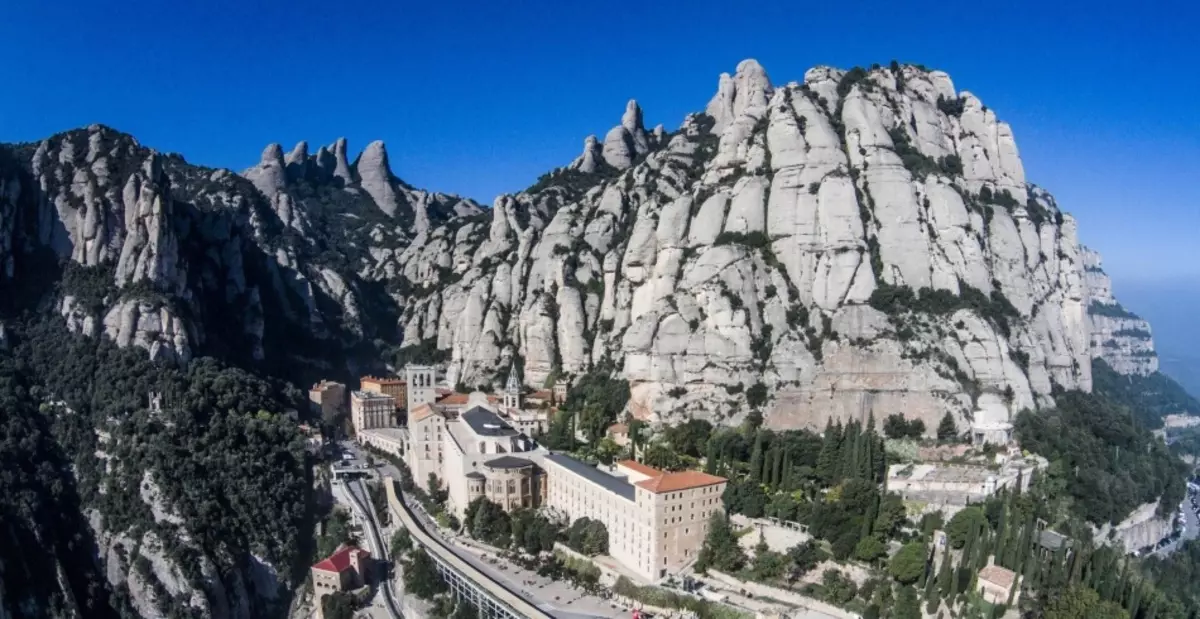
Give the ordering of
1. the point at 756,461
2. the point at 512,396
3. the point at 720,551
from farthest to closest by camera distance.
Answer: the point at 512,396 → the point at 756,461 → the point at 720,551

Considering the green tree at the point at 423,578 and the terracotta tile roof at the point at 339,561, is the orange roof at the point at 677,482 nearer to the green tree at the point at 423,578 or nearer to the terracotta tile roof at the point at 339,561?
the green tree at the point at 423,578

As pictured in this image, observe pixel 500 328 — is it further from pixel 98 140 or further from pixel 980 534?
pixel 980 534

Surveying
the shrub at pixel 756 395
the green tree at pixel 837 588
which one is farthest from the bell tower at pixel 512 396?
the green tree at pixel 837 588

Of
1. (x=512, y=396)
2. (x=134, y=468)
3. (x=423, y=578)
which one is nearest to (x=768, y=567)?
(x=423, y=578)

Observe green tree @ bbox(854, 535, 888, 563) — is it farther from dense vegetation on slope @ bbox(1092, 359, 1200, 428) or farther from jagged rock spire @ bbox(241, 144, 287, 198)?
jagged rock spire @ bbox(241, 144, 287, 198)

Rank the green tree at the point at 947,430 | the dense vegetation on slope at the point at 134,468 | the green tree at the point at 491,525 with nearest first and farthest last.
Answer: the green tree at the point at 491,525 → the green tree at the point at 947,430 → the dense vegetation on slope at the point at 134,468

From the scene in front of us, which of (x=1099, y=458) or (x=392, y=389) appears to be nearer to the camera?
(x=1099, y=458)

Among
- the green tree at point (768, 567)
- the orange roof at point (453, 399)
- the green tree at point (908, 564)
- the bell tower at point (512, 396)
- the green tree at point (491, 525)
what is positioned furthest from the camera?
the orange roof at point (453, 399)

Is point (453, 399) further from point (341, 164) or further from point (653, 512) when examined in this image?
point (341, 164)
